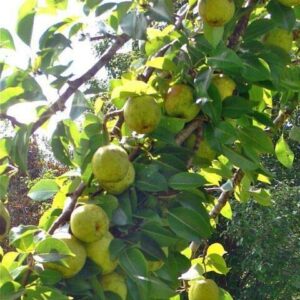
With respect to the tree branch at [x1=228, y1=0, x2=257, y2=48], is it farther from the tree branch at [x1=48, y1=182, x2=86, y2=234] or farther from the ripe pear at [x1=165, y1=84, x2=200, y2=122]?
the tree branch at [x1=48, y1=182, x2=86, y2=234]

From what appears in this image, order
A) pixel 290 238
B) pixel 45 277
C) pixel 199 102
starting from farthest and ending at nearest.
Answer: pixel 290 238, pixel 199 102, pixel 45 277

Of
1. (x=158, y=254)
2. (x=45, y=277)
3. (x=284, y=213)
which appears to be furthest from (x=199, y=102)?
(x=284, y=213)

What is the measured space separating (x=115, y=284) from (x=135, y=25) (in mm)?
380

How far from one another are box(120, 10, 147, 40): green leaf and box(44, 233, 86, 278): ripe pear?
306mm

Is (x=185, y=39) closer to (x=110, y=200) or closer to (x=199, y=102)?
(x=199, y=102)

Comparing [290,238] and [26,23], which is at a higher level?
[26,23]

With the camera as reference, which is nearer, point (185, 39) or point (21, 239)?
point (21, 239)

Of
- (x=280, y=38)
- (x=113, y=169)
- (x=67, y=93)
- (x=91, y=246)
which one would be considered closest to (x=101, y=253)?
(x=91, y=246)

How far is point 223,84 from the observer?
39.7 inches

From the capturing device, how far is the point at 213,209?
4.48ft

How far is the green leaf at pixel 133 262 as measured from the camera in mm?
894

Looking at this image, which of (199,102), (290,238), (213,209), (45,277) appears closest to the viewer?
(45,277)

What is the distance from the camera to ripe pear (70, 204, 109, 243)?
0.88m

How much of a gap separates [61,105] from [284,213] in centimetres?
378
